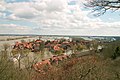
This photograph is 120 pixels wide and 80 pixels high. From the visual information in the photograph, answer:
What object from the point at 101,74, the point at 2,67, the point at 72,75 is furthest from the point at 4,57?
the point at 101,74

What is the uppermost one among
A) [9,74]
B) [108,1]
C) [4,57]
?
[108,1]

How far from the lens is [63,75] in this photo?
575 inches

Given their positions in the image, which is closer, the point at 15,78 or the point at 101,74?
the point at 15,78

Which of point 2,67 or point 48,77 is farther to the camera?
point 48,77

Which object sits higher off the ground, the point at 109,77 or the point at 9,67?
the point at 9,67

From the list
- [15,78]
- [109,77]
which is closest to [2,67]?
[15,78]

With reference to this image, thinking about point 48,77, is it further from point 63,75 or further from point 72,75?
point 72,75

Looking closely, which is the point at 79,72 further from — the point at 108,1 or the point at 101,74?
the point at 108,1

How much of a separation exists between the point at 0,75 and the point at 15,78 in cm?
152

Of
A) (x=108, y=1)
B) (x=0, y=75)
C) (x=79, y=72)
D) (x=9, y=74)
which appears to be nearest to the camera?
(x=108, y=1)

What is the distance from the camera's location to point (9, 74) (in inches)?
441

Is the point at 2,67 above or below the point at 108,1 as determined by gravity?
below

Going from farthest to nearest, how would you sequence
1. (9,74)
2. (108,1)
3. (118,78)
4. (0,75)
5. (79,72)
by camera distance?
(118,78)
(79,72)
(9,74)
(0,75)
(108,1)

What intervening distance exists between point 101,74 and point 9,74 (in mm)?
6709
